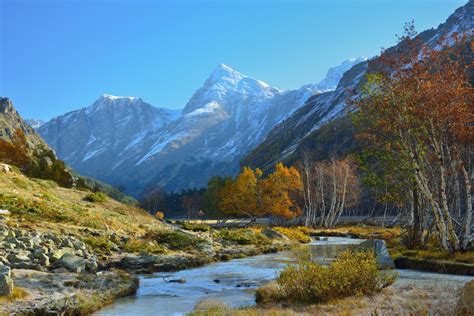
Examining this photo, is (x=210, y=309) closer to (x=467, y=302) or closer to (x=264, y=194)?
(x=467, y=302)

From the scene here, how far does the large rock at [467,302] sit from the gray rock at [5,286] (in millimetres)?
13618

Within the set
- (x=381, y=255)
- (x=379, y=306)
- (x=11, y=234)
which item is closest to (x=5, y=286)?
(x=11, y=234)

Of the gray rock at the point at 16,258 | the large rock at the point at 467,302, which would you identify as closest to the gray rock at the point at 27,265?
the gray rock at the point at 16,258

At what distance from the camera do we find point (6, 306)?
535 inches

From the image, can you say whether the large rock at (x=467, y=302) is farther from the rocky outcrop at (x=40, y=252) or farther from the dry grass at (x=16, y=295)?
the rocky outcrop at (x=40, y=252)

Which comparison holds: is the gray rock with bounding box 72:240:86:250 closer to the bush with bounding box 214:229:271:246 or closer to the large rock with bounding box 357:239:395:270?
the large rock with bounding box 357:239:395:270

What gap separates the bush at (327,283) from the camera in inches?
581

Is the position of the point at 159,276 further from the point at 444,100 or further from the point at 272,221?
the point at 272,221

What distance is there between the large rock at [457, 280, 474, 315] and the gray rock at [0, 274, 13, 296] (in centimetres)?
1362

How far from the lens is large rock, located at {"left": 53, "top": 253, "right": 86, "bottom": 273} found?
2025 cm

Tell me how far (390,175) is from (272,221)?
281 ft

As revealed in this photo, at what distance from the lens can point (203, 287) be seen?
2067 cm

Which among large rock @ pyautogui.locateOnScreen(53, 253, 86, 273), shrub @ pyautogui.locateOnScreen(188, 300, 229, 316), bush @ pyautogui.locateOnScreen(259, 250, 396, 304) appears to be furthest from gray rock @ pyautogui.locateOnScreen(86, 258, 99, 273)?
bush @ pyautogui.locateOnScreen(259, 250, 396, 304)

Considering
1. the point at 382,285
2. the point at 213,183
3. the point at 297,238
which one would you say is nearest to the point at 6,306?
the point at 382,285
